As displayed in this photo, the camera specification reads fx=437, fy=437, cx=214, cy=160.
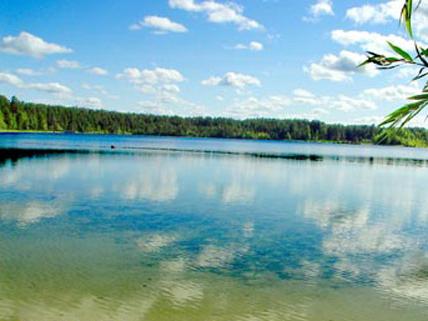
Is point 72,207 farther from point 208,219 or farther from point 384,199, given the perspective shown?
point 384,199

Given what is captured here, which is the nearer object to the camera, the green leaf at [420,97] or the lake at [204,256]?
the green leaf at [420,97]

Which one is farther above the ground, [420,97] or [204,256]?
[420,97]

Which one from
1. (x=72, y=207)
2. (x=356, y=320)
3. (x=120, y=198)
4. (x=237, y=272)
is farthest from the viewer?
(x=120, y=198)

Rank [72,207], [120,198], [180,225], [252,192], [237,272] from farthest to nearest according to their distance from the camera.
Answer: [252,192]
[120,198]
[72,207]
[180,225]
[237,272]

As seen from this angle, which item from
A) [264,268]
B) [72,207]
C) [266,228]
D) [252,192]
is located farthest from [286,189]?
[264,268]

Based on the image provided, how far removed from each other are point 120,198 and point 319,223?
13.3 m

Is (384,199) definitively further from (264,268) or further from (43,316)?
(43,316)

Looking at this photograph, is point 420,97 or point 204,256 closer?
point 420,97

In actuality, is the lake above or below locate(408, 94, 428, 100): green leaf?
below

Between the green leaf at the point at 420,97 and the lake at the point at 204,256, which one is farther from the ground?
the green leaf at the point at 420,97

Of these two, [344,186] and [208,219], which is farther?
[344,186]

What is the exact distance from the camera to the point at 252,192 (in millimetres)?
35875

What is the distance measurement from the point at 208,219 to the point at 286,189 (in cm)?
1616

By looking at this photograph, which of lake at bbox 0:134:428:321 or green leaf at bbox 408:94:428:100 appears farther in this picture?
lake at bbox 0:134:428:321
